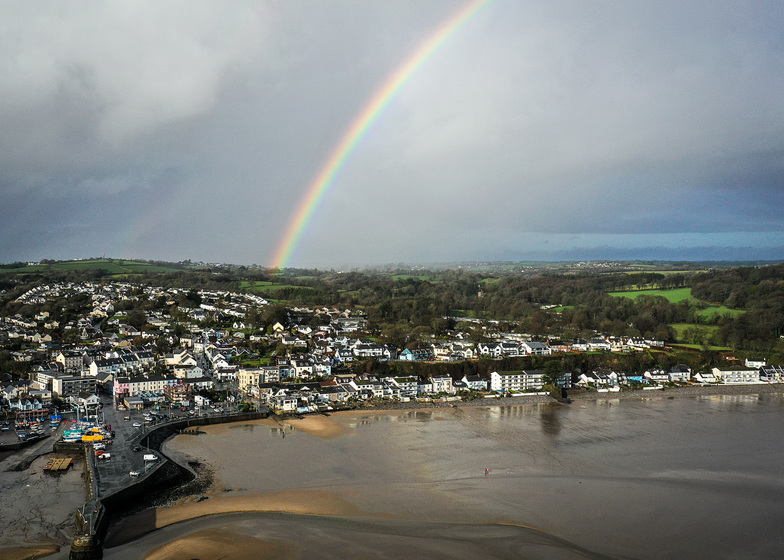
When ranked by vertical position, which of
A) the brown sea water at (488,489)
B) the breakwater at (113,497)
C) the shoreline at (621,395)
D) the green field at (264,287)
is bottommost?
the shoreline at (621,395)

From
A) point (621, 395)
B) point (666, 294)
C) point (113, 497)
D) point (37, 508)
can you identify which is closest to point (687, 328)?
point (621, 395)

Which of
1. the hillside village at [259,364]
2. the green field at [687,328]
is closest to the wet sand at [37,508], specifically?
the hillside village at [259,364]

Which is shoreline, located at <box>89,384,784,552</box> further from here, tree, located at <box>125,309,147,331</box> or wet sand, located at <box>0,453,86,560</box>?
tree, located at <box>125,309,147,331</box>

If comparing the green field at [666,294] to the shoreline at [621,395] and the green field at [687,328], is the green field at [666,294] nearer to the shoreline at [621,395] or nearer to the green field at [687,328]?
the green field at [687,328]

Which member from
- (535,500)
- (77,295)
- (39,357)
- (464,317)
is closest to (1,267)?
(77,295)

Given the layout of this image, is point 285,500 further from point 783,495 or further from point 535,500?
point 783,495

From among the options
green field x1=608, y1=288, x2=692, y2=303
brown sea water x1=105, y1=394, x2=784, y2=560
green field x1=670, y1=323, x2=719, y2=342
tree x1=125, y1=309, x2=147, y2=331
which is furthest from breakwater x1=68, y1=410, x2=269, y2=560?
green field x1=608, y1=288, x2=692, y2=303

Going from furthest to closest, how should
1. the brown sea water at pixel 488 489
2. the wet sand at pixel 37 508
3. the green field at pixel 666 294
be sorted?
the green field at pixel 666 294, the brown sea water at pixel 488 489, the wet sand at pixel 37 508

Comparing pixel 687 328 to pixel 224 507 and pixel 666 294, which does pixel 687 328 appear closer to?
pixel 666 294
